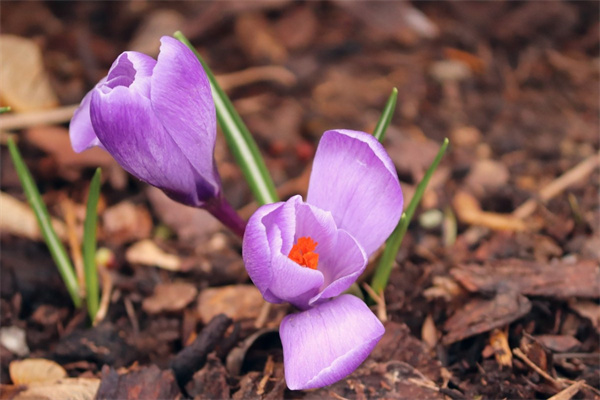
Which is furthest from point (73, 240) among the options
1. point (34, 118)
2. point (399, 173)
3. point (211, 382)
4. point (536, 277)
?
point (536, 277)

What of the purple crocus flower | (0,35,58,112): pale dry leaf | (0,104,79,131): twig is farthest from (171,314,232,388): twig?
(0,35,58,112): pale dry leaf

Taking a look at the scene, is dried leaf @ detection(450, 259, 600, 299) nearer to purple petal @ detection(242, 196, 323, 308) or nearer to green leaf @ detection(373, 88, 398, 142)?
green leaf @ detection(373, 88, 398, 142)

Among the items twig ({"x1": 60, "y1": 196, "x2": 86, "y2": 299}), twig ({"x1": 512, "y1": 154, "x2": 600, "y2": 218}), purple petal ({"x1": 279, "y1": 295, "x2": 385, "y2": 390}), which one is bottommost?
twig ({"x1": 512, "y1": 154, "x2": 600, "y2": 218})

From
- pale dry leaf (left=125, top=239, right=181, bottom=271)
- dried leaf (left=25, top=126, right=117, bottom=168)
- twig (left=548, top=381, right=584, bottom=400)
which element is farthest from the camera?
dried leaf (left=25, top=126, right=117, bottom=168)

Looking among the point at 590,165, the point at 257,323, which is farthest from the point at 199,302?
the point at 590,165

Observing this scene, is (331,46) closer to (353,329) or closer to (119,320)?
(119,320)

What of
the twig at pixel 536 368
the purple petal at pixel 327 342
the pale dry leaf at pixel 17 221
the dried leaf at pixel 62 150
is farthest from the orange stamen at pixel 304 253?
the dried leaf at pixel 62 150
